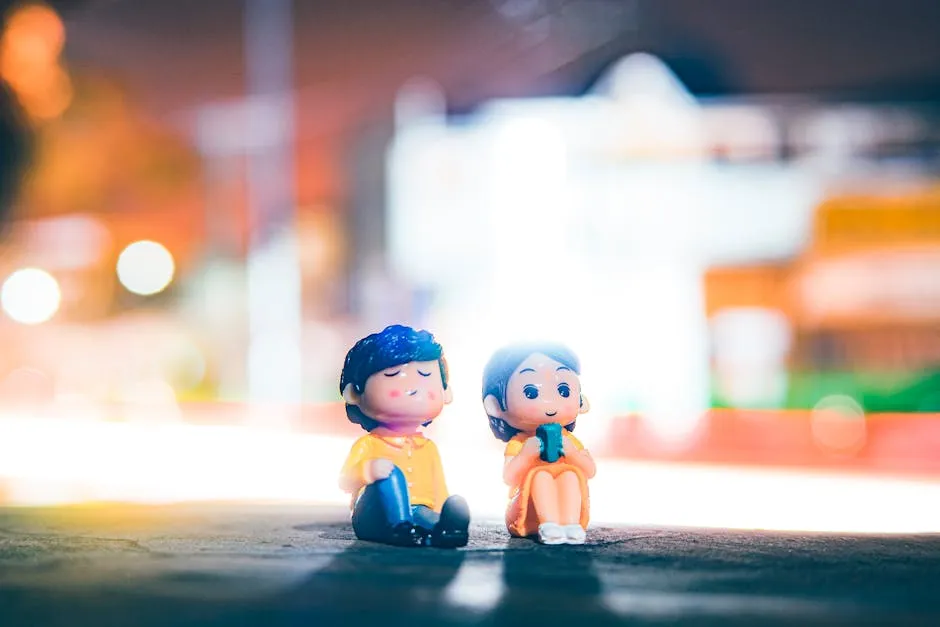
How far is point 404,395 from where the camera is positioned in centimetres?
630

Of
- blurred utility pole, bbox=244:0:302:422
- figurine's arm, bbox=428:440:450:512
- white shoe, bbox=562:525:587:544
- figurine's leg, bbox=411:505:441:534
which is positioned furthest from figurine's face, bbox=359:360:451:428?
blurred utility pole, bbox=244:0:302:422

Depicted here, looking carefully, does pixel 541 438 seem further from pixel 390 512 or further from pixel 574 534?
pixel 390 512

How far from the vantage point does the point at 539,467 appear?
6.23 m

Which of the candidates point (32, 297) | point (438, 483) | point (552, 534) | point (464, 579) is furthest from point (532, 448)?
point (32, 297)

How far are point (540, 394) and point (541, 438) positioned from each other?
0.24m

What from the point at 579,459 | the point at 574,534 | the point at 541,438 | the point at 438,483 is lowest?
the point at 574,534

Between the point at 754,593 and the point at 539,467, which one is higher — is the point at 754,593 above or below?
below

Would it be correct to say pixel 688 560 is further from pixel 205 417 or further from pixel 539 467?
pixel 205 417

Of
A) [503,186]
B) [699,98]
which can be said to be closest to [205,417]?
[503,186]

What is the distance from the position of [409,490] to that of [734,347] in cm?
2427

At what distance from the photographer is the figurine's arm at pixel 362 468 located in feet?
19.9

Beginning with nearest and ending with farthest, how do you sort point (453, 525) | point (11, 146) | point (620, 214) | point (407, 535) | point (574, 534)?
point (453, 525)
point (407, 535)
point (574, 534)
point (11, 146)
point (620, 214)

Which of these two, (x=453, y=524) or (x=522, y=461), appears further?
(x=522, y=461)

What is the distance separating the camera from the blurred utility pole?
3272 cm
